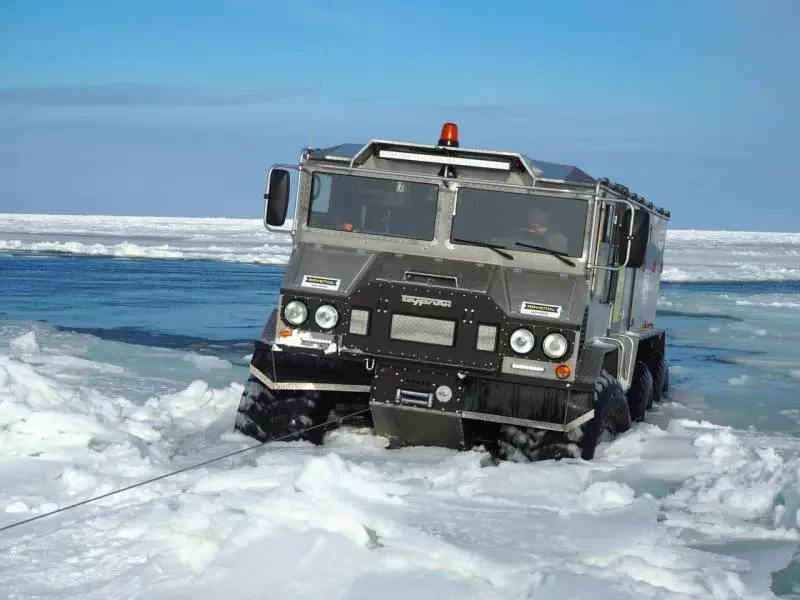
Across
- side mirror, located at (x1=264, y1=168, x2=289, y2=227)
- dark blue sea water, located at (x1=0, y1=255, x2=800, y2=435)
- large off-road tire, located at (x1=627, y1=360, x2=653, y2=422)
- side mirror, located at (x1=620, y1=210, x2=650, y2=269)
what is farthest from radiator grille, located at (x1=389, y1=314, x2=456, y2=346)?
dark blue sea water, located at (x1=0, y1=255, x2=800, y2=435)

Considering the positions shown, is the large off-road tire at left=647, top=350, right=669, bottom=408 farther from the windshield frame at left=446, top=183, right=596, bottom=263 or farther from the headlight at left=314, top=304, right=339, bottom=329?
the headlight at left=314, top=304, right=339, bottom=329

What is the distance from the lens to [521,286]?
6.79 metres

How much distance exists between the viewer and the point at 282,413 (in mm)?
6973

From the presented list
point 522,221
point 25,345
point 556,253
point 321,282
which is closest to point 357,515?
point 321,282

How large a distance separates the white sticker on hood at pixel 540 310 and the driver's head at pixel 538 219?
24.8 inches

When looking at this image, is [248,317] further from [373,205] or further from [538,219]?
[538,219]

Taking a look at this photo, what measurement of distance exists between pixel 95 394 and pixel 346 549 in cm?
404

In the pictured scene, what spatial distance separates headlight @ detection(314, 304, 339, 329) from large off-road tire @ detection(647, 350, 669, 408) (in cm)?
452

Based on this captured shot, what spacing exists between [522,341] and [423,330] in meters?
0.64

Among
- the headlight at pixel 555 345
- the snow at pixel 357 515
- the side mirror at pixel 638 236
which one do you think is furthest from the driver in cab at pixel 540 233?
the snow at pixel 357 515

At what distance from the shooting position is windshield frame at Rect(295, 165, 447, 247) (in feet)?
23.2

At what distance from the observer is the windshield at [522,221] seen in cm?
695

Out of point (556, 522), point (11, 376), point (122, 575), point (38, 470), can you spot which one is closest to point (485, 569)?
point (556, 522)

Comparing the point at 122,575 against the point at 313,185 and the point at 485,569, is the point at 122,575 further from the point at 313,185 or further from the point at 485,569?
the point at 313,185
